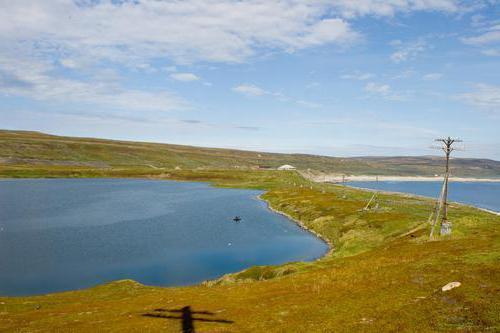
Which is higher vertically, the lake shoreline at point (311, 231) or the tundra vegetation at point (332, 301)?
the tundra vegetation at point (332, 301)

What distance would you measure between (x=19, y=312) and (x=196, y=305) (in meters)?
22.3

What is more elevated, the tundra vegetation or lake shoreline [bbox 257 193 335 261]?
the tundra vegetation

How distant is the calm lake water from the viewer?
7194 cm

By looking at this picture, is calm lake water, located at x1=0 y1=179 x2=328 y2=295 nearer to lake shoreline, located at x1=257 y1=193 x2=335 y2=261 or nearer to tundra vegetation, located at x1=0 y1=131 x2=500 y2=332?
lake shoreline, located at x1=257 y1=193 x2=335 y2=261

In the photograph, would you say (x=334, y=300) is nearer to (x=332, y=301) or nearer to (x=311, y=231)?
(x=332, y=301)

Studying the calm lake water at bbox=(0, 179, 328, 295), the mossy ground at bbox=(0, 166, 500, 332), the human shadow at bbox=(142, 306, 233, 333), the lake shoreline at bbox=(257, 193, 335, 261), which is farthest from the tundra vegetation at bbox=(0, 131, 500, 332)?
the lake shoreline at bbox=(257, 193, 335, 261)

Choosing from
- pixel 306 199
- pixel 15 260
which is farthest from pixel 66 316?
pixel 306 199

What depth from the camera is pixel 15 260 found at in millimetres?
78688

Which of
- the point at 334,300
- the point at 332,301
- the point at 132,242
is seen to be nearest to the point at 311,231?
the point at 132,242

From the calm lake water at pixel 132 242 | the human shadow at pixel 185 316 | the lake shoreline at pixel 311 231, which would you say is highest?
the human shadow at pixel 185 316

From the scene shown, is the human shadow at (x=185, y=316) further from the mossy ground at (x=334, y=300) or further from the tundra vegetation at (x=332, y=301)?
the mossy ground at (x=334, y=300)

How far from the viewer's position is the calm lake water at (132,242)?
71.9 meters

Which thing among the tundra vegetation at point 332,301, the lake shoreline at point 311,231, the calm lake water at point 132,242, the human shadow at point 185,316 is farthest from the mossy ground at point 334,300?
the lake shoreline at point 311,231

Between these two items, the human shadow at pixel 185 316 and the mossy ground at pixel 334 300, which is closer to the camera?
the mossy ground at pixel 334 300
